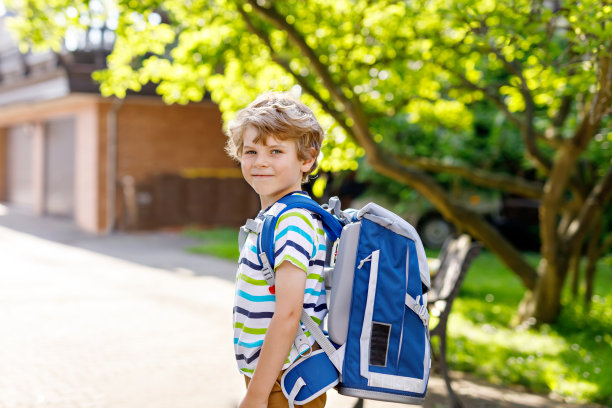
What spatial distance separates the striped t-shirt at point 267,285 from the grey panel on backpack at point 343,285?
7cm

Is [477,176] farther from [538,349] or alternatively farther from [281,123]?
[281,123]

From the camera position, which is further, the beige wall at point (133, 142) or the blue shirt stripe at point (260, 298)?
the beige wall at point (133, 142)

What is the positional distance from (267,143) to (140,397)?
3.19 metres

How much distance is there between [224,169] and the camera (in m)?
19.2

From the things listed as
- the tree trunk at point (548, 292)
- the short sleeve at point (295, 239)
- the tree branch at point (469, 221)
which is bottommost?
the tree trunk at point (548, 292)

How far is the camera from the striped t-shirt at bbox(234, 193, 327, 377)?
2.14 metres

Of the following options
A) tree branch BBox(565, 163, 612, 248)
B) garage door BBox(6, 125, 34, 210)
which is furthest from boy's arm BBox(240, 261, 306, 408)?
garage door BBox(6, 125, 34, 210)

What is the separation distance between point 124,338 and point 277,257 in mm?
4856

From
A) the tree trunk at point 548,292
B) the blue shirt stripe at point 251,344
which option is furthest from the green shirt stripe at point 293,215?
the tree trunk at point 548,292

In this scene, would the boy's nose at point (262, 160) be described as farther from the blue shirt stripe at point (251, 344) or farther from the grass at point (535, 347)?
the grass at point (535, 347)

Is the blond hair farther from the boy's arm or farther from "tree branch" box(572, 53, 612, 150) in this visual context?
"tree branch" box(572, 53, 612, 150)

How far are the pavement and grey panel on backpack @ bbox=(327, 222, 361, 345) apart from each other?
2.75 m

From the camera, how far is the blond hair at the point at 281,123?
2.26 m

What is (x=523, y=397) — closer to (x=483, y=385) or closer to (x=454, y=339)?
(x=483, y=385)
